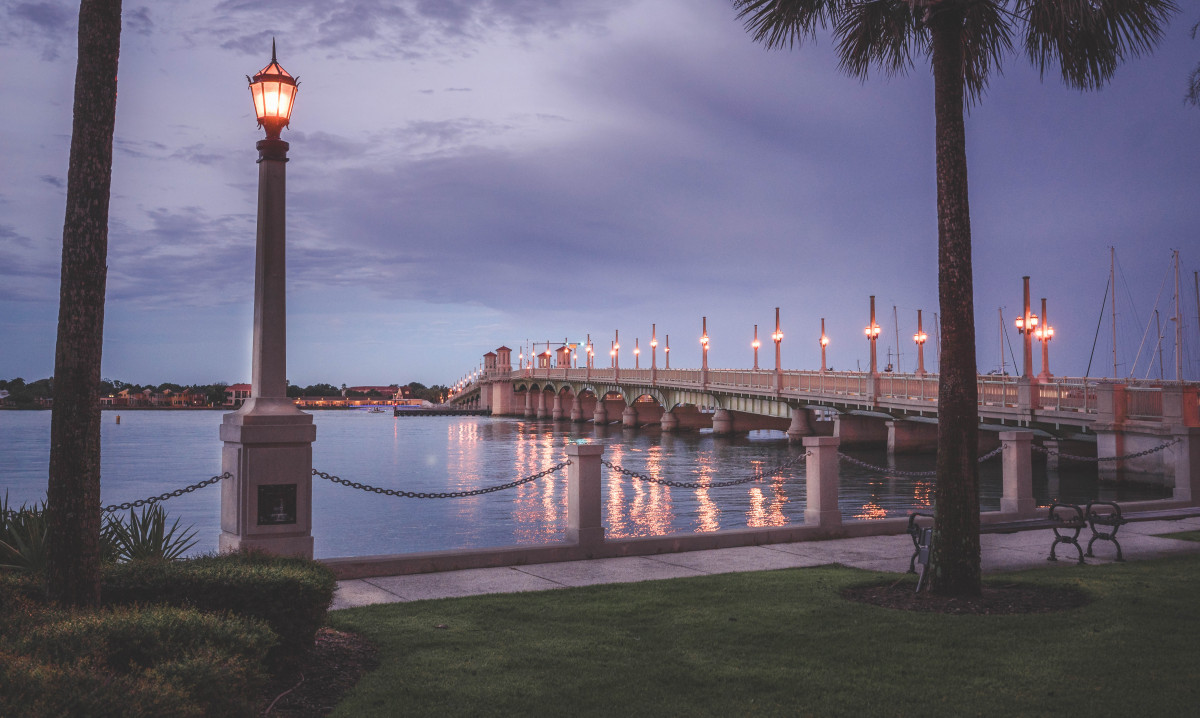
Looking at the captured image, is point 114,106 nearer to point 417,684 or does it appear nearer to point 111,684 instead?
point 111,684

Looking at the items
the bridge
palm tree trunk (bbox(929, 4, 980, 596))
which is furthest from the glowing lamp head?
the bridge

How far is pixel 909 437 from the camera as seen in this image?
55.7 m

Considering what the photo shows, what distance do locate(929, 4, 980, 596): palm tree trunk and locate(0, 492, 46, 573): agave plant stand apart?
312 inches

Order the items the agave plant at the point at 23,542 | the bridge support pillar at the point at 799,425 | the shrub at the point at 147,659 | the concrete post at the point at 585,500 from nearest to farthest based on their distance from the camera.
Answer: the shrub at the point at 147,659 < the agave plant at the point at 23,542 < the concrete post at the point at 585,500 < the bridge support pillar at the point at 799,425

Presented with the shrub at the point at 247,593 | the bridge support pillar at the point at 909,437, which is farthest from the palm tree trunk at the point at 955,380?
the bridge support pillar at the point at 909,437

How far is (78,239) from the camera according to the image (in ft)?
19.0

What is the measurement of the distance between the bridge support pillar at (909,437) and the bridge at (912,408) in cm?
7

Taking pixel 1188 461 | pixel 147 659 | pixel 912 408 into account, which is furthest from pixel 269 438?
pixel 912 408

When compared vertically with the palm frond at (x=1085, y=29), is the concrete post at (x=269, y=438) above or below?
below

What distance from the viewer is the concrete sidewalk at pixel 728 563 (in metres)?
9.60

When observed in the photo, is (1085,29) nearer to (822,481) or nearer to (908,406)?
(822,481)

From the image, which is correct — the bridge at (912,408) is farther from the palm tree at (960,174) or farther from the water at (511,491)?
the palm tree at (960,174)

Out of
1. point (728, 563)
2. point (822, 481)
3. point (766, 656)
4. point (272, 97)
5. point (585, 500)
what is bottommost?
point (728, 563)

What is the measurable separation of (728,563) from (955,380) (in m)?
3.76
